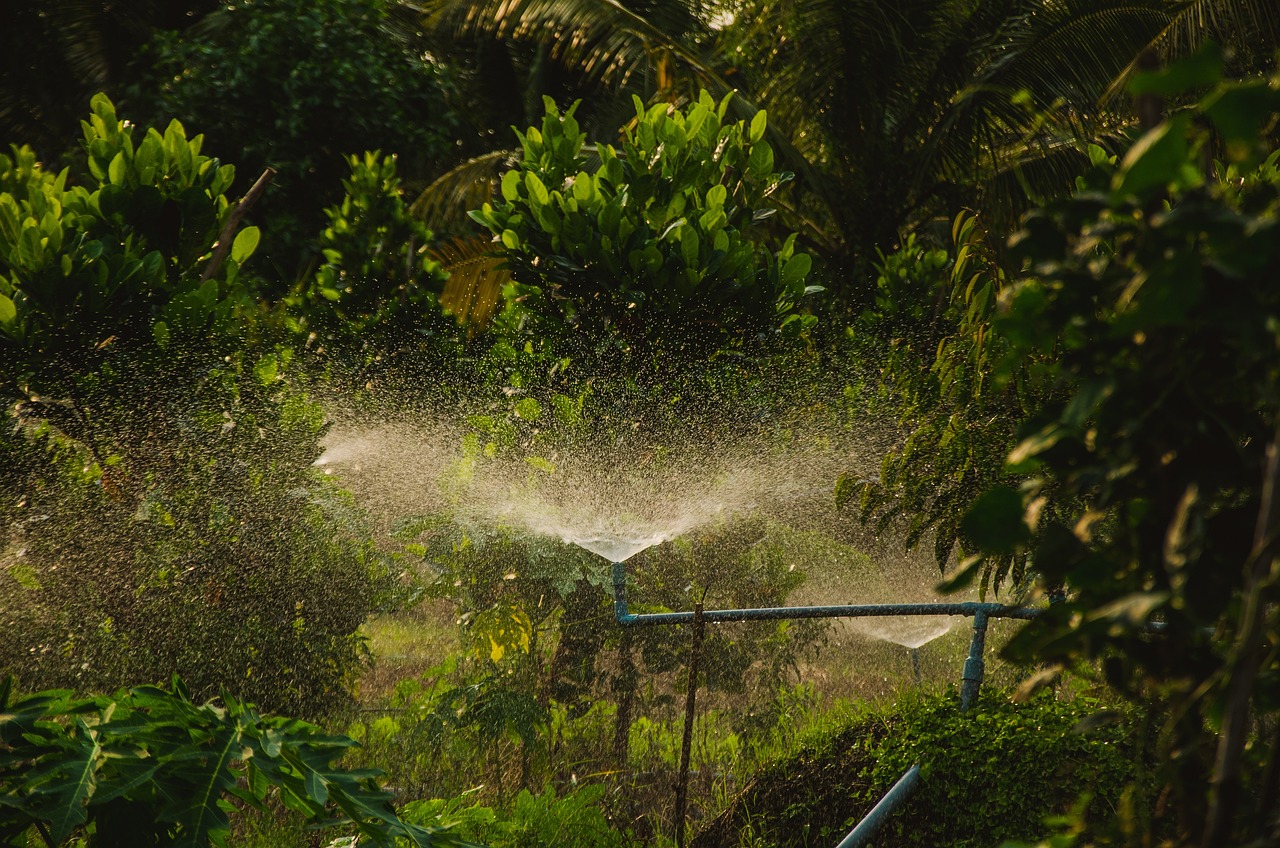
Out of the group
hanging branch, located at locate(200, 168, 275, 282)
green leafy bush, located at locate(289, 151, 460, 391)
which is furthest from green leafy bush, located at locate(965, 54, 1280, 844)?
green leafy bush, located at locate(289, 151, 460, 391)

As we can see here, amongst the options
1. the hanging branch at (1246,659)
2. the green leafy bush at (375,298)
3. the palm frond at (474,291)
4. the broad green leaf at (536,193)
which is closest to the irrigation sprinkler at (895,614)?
the broad green leaf at (536,193)

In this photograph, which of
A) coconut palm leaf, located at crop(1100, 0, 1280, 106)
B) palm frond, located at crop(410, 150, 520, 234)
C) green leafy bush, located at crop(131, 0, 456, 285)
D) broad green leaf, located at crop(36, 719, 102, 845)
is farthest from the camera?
green leafy bush, located at crop(131, 0, 456, 285)

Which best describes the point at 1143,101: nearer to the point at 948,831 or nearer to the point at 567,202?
the point at 948,831

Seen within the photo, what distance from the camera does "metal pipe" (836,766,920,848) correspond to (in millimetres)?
2299

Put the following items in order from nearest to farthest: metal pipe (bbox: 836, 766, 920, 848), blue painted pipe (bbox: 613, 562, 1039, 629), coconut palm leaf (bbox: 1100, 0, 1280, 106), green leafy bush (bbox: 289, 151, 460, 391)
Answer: metal pipe (bbox: 836, 766, 920, 848) → blue painted pipe (bbox: 613, 562, 1039, 629) → coconut palm leaf (bbox: 1100, 0, 1280, 106) → green leafy bush (bbox: 289, 151, 460, 391)

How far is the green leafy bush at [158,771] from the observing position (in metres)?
1.45

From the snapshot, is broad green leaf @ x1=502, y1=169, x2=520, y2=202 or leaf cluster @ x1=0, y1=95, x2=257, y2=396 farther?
broad green leaf @ x1=502, y1=169, x2=520, y2=202

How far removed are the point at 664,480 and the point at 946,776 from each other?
207cm

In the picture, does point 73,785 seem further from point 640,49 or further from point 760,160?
point 640,49

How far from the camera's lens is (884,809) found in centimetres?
240

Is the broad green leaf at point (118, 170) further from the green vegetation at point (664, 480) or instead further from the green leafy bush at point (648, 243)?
the green leafy bush at point (648, 243)

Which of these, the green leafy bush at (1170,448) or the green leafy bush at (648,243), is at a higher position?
the green leafy bush at (1170,448)

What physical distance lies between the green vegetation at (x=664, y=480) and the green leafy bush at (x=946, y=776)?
0.04 feet

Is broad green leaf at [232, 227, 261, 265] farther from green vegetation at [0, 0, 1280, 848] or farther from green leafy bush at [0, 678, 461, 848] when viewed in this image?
green leafy bush at [0, 678, 461, 848]
